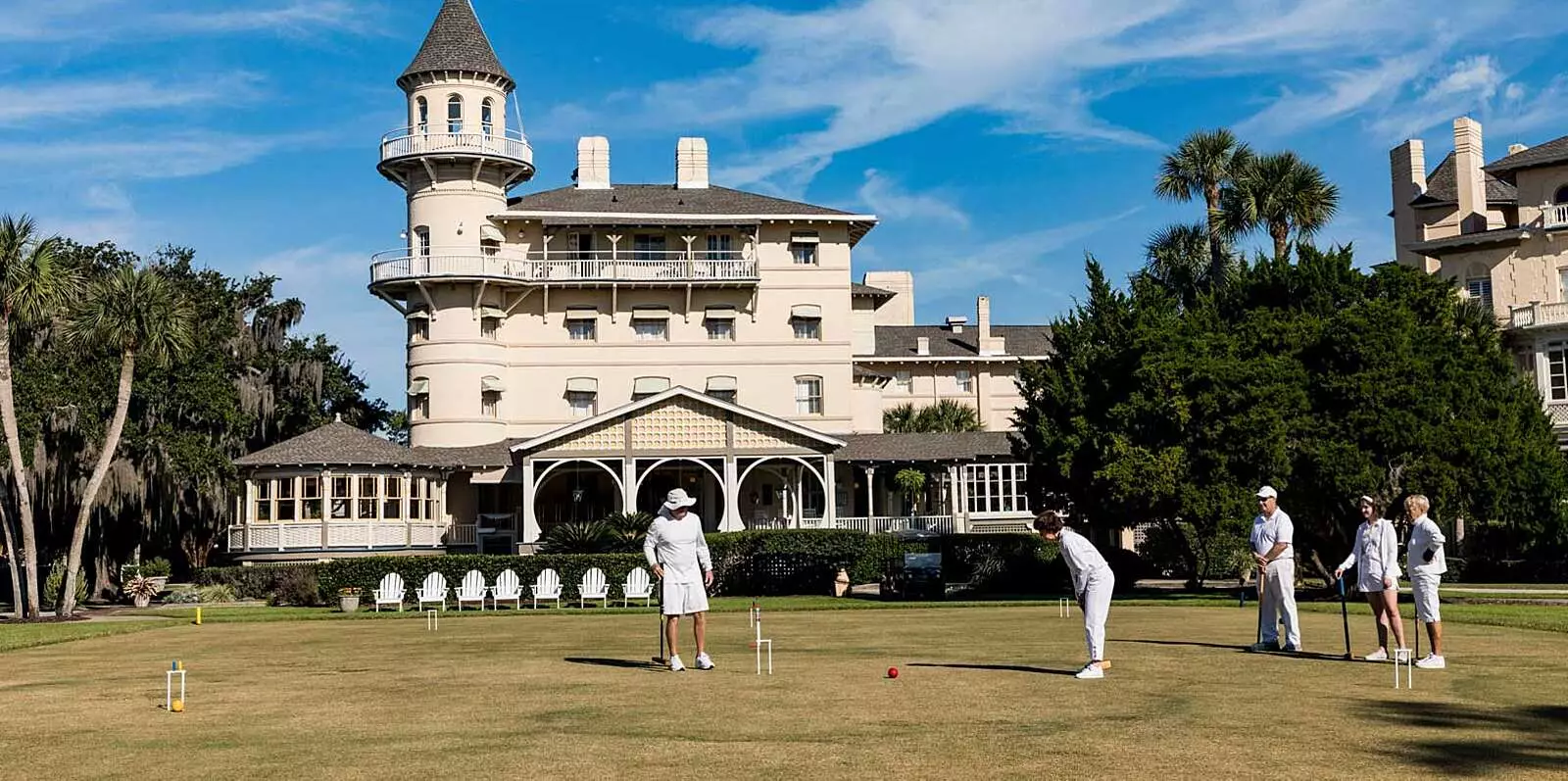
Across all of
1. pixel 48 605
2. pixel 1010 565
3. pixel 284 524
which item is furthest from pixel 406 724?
pixel 284 524

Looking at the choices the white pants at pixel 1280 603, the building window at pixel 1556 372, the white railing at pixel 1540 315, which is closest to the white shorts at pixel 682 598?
the white pants at pixel 1280 603

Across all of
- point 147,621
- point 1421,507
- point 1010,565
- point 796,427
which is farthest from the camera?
point 796,427

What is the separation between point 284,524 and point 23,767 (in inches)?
1502

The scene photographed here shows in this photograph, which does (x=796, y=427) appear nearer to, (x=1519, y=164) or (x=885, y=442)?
(x=885, y=442)

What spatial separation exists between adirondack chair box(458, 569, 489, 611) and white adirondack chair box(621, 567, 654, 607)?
10.1 feet

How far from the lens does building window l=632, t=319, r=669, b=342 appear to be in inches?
2258

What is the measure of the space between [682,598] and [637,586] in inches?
736

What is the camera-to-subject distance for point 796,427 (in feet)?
164

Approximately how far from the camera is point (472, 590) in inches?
1335

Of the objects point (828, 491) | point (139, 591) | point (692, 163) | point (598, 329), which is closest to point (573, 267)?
point (598, 329)

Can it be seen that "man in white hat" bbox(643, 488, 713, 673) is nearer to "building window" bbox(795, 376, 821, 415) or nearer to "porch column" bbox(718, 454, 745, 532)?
"porch column" bbox(718, 454, 745, 532)

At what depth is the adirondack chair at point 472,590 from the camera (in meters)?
33.7

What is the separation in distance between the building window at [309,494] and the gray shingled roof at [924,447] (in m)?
16.4

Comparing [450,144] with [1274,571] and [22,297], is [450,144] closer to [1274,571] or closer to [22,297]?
[22,297]
